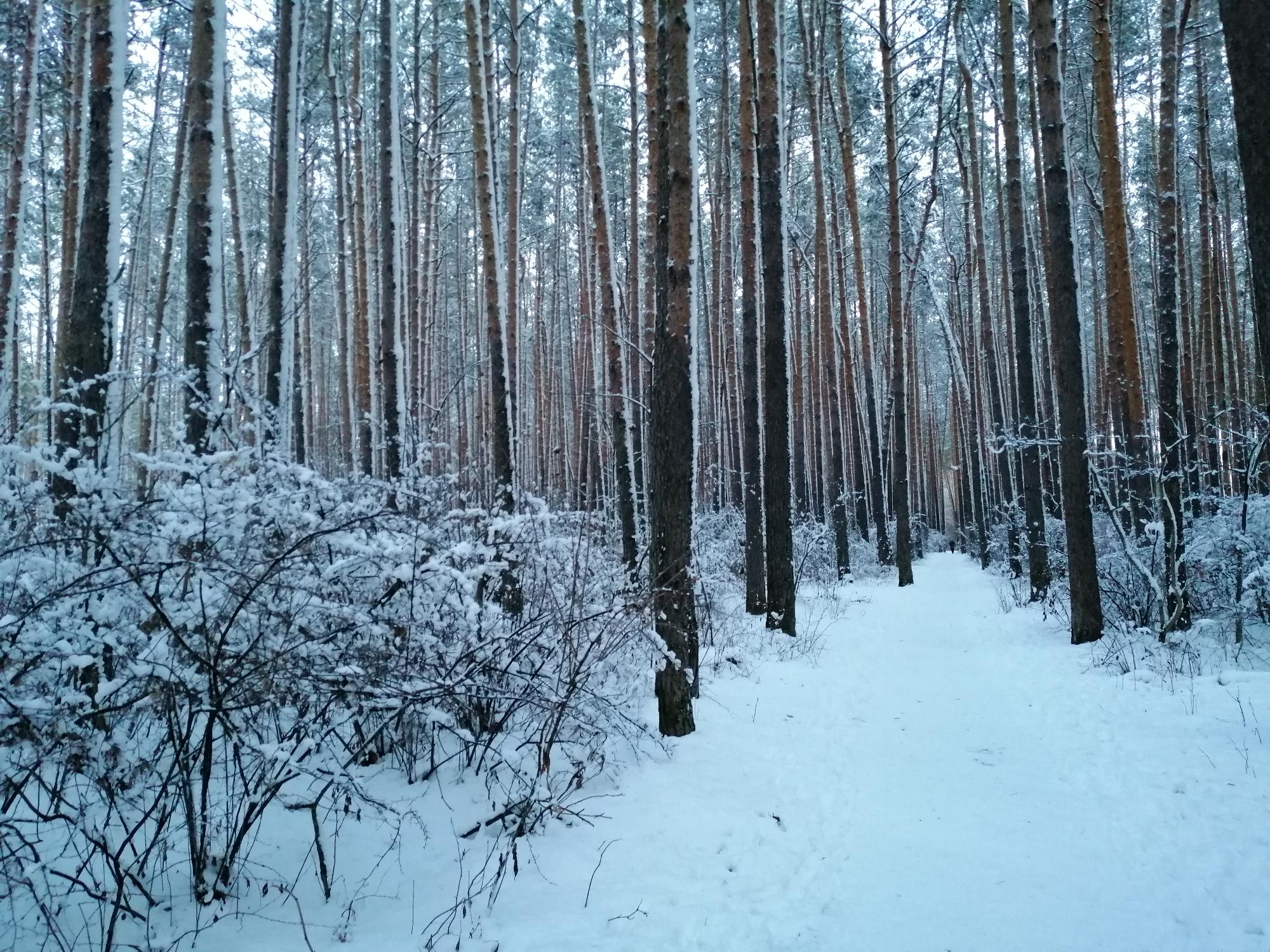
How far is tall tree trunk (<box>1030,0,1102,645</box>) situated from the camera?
7.77 metres

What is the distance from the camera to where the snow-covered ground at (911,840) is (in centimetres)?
271

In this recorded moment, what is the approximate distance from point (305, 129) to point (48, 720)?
17.1m

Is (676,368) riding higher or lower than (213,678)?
higher

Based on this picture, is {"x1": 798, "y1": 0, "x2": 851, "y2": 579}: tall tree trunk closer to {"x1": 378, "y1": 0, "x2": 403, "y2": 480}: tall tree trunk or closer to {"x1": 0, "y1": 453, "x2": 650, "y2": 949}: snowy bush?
{"x1": 378, "y1": 0, "x2": 403, "y2": 480}: tall tree trunk

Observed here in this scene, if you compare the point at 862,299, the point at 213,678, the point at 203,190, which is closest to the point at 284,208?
the point at 203,190

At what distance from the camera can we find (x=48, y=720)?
7.24ft

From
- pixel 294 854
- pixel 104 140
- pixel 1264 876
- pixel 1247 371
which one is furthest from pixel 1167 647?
pixel 1247 371

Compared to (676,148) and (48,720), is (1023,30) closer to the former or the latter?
(676,148)

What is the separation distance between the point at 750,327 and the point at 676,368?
476 centimetres

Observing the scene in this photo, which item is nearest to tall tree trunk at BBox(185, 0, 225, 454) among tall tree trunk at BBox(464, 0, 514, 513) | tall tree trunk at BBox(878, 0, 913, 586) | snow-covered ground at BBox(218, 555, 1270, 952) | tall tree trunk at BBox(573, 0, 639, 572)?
tall tree trunk at BBox(464, 0, 514, 513)

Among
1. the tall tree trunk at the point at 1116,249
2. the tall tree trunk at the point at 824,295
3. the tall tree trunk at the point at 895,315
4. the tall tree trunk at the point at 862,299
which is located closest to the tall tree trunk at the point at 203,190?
the tall tree trunk at the point at 1116,249

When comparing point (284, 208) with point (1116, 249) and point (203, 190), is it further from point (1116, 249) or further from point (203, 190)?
point (1116, 249)

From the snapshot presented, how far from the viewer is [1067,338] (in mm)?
7926

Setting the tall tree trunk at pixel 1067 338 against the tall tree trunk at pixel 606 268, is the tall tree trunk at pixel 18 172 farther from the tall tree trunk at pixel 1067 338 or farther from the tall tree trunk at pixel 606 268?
the tall tree trunk at pixel 1067 338
